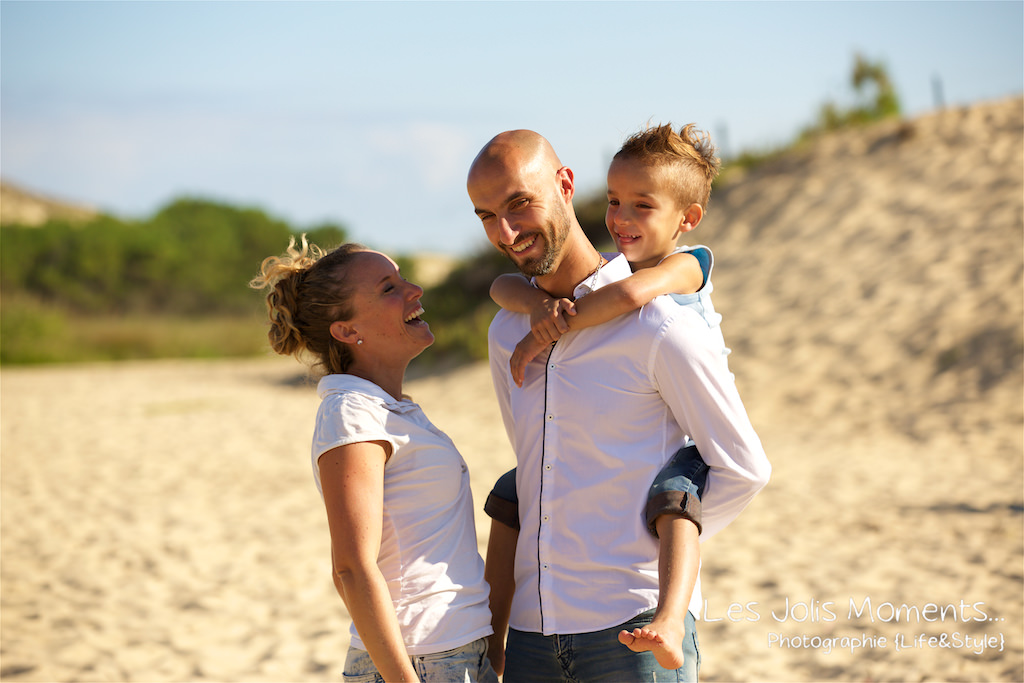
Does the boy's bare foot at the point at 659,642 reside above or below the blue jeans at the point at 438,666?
above

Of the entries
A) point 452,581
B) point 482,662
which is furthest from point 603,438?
point 482,662

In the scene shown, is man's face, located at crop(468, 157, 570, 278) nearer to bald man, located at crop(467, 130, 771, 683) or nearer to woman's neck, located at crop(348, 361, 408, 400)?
bald man, located at crop(467, 130, 771, 683)

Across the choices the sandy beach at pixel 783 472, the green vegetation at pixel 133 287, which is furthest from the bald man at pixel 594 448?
the green vegetation at pixel 133 287

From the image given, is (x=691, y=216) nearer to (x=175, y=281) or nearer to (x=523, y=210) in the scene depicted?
(x=523, y=210)

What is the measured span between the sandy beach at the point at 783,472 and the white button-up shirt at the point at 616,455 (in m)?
2.93

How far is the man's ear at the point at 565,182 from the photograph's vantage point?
2.08 meters

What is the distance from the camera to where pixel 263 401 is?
48.5ft

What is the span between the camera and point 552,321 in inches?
78.2

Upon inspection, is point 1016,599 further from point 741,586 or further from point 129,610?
point 129,610

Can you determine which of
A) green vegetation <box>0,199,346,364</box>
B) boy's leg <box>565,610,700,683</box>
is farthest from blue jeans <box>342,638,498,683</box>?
green vegetation <box>0,199,346,364</box>

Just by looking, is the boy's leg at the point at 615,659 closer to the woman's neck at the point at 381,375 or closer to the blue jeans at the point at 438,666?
the blue jeans at the point at 438,666

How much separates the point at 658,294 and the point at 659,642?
78 cm

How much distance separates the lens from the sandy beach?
4910 mm

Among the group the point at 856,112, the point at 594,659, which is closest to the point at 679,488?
the point at 594,659
